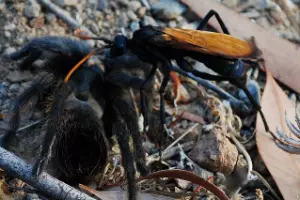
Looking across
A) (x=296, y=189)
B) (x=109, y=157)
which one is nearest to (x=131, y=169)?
(x=109, y=157)

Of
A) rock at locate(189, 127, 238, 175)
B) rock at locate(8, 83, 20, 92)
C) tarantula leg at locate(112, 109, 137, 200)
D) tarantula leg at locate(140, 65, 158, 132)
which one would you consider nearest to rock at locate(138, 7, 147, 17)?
tarantula leg at locate(140, 65, 158, 132)

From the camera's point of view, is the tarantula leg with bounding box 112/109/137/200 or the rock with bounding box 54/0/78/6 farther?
the rock with bounding box 54/0/78/6

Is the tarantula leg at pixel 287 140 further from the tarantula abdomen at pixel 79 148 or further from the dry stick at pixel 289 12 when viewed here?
the dry stick at pixel 289 12

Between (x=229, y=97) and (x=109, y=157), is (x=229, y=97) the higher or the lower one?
the higher one

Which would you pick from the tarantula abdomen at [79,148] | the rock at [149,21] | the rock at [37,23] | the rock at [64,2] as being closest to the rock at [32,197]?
the tarantula abdomen at [79,148]

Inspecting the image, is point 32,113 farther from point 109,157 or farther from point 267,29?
point 267,29

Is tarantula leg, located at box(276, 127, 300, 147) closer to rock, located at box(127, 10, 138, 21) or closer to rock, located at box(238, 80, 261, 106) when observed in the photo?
rock, located at box(238, 80, 261, 106)

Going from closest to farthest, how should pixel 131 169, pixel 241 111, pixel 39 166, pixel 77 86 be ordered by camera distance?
1. pixel 39 166
2. pixel 131 169
3. pixel 77 86
4. pixel 241 111
